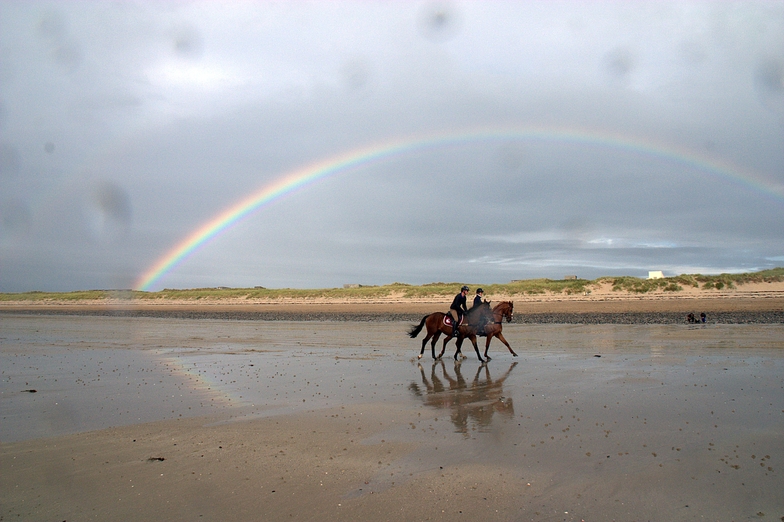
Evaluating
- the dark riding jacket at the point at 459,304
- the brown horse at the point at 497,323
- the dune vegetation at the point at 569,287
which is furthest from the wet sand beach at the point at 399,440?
the dune vegetation at the point at 569,287

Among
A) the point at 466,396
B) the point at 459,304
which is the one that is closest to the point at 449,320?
the point at 459,304

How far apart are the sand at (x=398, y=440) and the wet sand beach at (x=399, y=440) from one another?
0.03m

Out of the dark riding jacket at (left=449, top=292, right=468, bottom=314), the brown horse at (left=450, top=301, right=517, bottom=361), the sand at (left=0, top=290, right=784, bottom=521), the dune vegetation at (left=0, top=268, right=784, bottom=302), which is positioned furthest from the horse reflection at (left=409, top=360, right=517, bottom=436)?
the dune vegetation at (left=0, top=268, right=784, bottom=302)

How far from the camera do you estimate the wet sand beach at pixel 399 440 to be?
5.92 m

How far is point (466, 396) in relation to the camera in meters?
11.9

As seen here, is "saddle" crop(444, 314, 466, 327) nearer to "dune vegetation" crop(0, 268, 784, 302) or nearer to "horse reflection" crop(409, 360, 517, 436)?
"horse reflection" crop(409, 360, 517, 436)

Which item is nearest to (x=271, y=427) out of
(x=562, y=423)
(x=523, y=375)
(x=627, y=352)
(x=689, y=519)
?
(x=562, y=423)

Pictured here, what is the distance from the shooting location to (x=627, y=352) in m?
18.5

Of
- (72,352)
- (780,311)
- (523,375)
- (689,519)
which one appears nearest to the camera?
(689,519)

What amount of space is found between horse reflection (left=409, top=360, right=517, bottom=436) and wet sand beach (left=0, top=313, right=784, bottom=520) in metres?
0.08

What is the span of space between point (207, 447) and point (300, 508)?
282 cm

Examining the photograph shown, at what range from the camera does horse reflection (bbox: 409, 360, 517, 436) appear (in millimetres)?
9688

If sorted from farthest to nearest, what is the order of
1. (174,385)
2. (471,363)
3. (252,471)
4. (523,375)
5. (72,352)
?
(72,352), (471,363), (523,375), (174,385), (252,471)

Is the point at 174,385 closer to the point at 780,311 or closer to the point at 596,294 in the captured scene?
the point at 780,311
